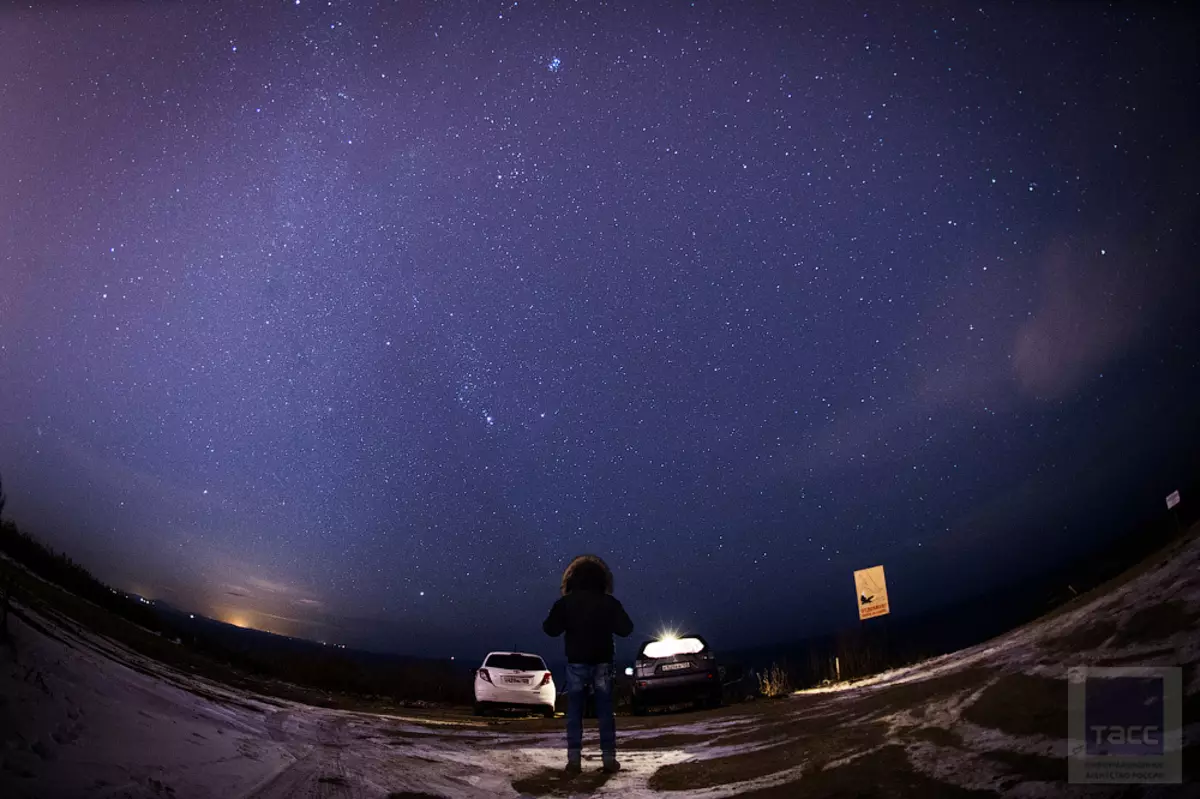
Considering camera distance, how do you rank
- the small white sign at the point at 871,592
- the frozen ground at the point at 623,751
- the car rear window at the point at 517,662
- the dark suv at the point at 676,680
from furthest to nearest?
the small white sign at the point at 871,592, the car rear window at the point at 517,662, the dark suv at the point at 676,680, the frozen ground at the point at 623,751

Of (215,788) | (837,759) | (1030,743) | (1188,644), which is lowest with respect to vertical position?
(837,759)

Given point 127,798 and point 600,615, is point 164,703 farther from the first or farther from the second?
point 600,615

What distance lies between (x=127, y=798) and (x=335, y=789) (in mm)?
1309

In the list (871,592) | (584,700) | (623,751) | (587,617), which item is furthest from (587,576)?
(871,592)

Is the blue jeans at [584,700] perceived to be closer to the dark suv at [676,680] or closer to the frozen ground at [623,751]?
the frozen ground at [623,751]

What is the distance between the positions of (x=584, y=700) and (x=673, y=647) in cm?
683

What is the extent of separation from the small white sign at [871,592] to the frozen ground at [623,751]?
7821mm

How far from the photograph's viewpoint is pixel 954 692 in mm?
4949

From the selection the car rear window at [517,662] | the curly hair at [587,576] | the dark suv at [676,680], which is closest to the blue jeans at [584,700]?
the curly hair at [587,576]

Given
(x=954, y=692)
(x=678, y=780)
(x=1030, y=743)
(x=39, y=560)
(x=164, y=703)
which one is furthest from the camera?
(x=39, y=560)

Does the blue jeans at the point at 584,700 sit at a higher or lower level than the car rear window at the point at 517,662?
higher

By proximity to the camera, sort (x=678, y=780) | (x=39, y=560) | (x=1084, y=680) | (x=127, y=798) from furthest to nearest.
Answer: (x=39, y=560), (x=678, y=780), (x=1084, y=680), (x=127, y=798)

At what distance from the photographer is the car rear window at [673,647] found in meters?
11.1

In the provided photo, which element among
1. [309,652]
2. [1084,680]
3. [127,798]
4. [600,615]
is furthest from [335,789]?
[309,652]
